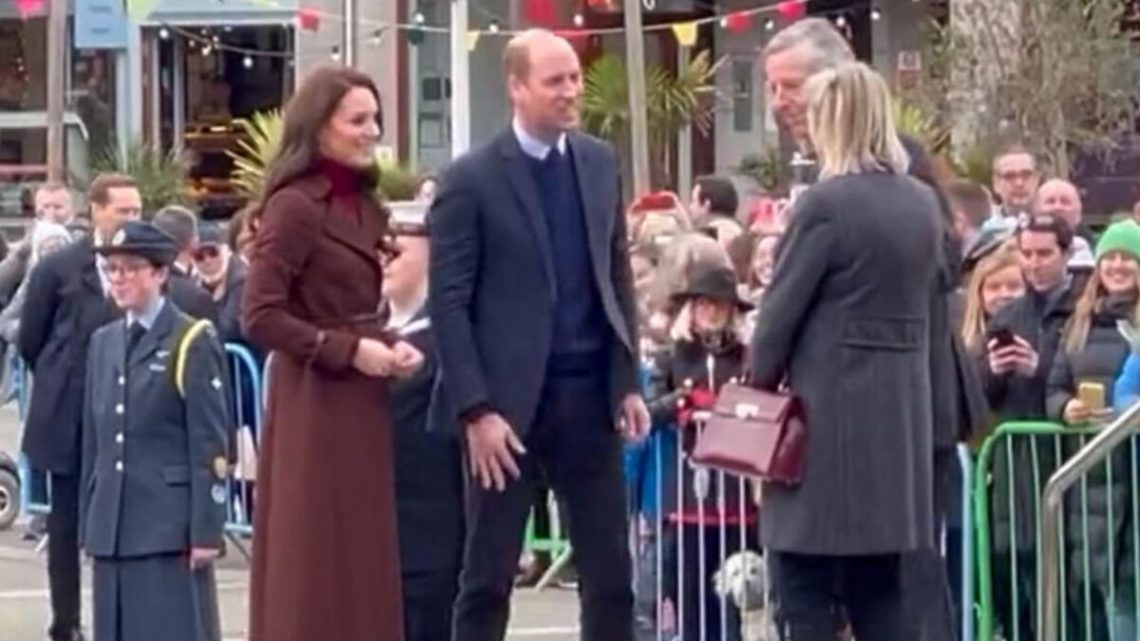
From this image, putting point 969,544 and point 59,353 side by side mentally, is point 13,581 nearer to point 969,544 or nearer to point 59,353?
point 59,353

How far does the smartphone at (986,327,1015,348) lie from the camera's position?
10305 millimetres

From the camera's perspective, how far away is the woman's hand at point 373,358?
8.46 m

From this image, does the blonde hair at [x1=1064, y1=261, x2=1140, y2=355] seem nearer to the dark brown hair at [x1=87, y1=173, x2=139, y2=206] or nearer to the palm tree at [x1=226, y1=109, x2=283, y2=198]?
the dark brown hair at [x1=87, y1=173, x2=139, y2=206]

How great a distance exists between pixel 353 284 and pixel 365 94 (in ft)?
1.87

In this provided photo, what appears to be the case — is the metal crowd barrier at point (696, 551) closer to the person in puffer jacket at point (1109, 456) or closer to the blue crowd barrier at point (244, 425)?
the person in puffer jacket at point (1109, 456)

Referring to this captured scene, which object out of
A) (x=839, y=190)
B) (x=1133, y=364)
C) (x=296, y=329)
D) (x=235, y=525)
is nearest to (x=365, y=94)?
(x=296, y=329)

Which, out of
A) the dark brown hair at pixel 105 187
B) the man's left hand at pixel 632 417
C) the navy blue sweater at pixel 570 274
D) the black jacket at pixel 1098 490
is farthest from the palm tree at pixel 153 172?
the man's left hand at pixel 632 417

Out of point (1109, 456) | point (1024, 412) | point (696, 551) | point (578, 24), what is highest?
point (578, 24)

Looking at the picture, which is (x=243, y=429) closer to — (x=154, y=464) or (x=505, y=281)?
(x=154, y=464)

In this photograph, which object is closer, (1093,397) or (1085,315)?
(1093,397)

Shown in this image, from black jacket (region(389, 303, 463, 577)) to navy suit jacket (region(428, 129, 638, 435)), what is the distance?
1.08 feet

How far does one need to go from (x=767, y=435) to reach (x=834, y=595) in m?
Result: 0.60

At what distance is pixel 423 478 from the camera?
9156 millimetres

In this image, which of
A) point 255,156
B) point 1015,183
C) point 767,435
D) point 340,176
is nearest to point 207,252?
point 1015,183
